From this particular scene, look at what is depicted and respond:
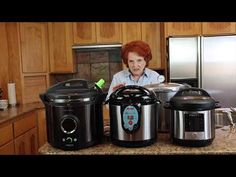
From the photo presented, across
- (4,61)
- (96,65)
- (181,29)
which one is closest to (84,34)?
(96,65)

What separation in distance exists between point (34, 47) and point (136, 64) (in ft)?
5.26

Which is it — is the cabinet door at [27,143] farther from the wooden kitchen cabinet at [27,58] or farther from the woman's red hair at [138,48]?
the woman's red hair at [138,48]

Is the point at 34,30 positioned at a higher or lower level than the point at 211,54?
higher

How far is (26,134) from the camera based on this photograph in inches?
112

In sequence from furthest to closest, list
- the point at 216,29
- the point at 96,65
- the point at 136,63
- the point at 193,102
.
Result: the point at 96,65
the point at 216,29
the point at 136,63
the point at 193,102

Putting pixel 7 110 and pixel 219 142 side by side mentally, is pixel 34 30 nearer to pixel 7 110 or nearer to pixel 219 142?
pixel 7 110

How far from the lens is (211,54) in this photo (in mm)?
3109

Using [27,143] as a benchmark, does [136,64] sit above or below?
above

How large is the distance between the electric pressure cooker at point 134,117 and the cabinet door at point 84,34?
99.9 inches

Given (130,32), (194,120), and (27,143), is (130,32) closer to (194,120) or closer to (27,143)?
(27,143)

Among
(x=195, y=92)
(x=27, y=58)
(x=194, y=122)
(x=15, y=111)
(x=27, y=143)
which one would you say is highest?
(x=27, y=58)

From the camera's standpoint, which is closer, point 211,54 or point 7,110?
point 7,110
